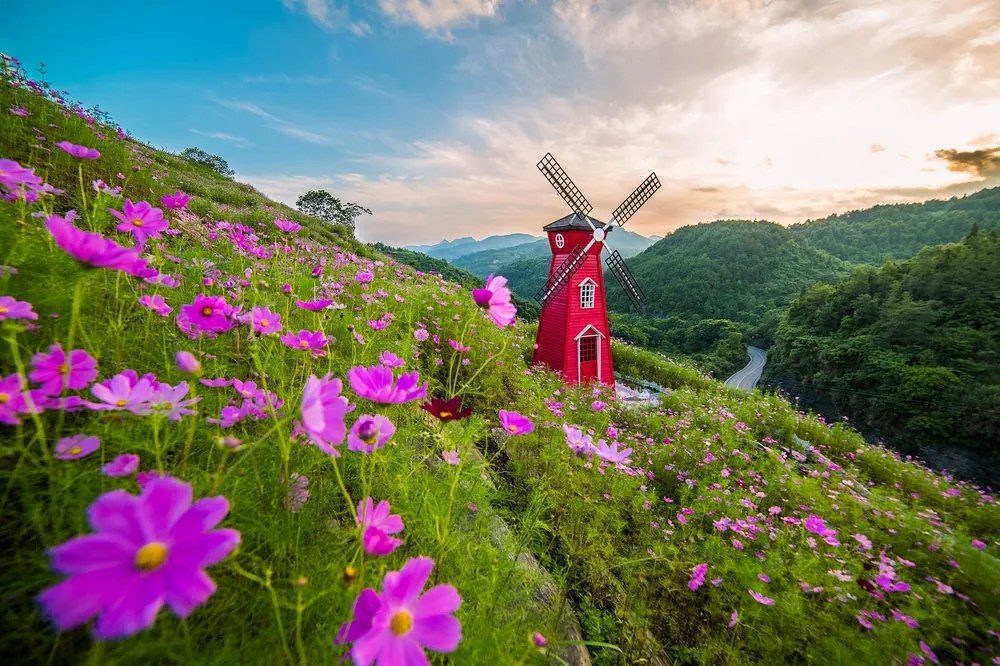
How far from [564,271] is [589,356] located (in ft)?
7.94

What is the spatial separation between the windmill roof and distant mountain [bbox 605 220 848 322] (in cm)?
5492

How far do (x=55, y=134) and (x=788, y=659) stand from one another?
6.61 m

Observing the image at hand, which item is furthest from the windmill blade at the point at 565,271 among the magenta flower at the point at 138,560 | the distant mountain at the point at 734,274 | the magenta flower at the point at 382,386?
the distant mountain at the point at 734,274

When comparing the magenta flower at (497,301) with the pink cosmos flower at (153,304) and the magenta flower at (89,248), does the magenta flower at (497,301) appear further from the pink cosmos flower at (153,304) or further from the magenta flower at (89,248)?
the pink cosmos flower at (153,304)

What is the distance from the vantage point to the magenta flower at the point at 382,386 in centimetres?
98

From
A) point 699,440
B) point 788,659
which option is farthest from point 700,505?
point 699,440

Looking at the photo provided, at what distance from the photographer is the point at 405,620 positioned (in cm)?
66

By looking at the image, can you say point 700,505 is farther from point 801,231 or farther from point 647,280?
point 801,231

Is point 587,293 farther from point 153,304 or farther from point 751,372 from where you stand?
point 751,372

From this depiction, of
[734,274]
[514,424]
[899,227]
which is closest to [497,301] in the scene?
[514,424]

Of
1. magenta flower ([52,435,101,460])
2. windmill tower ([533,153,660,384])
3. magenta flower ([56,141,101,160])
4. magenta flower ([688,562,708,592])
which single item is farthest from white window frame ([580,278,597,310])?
magenta flower ([52,435,101,460])

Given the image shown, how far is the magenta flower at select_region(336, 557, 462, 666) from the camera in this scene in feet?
2.05

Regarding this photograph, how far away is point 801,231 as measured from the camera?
265ft

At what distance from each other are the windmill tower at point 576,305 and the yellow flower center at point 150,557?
9039 millimetres
